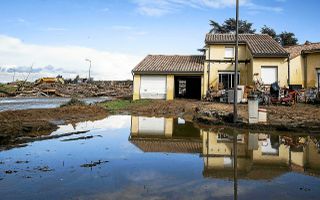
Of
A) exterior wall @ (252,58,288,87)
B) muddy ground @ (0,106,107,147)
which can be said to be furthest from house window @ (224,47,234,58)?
muddy ground @ (0,106,107,147)

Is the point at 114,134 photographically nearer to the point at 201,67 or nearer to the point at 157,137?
the point at 157,137

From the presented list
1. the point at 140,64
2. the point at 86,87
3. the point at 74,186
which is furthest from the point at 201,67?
the point at 86,87

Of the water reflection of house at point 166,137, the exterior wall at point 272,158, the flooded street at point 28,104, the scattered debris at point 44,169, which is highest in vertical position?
the flooded street at point 28,104

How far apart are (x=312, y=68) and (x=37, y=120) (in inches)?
811

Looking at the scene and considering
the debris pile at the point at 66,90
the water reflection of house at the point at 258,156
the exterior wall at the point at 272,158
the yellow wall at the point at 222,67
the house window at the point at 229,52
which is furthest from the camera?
the debris pile at the point at 66,90

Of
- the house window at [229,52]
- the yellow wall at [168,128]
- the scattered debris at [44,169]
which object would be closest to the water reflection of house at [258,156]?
the yellow wall at [168,128]

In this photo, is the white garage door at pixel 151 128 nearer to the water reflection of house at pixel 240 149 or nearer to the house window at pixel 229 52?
the water reflection of house at pixel 240 149

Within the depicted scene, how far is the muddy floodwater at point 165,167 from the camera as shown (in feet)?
21.9

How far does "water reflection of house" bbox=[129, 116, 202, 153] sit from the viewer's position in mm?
11695

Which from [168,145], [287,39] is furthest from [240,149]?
[287,39]

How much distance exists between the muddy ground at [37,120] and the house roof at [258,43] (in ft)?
39.8

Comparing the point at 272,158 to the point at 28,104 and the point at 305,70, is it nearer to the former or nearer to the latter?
the point at 305,70

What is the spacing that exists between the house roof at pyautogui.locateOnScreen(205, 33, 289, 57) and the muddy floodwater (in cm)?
1342

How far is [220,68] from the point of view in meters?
29.4
